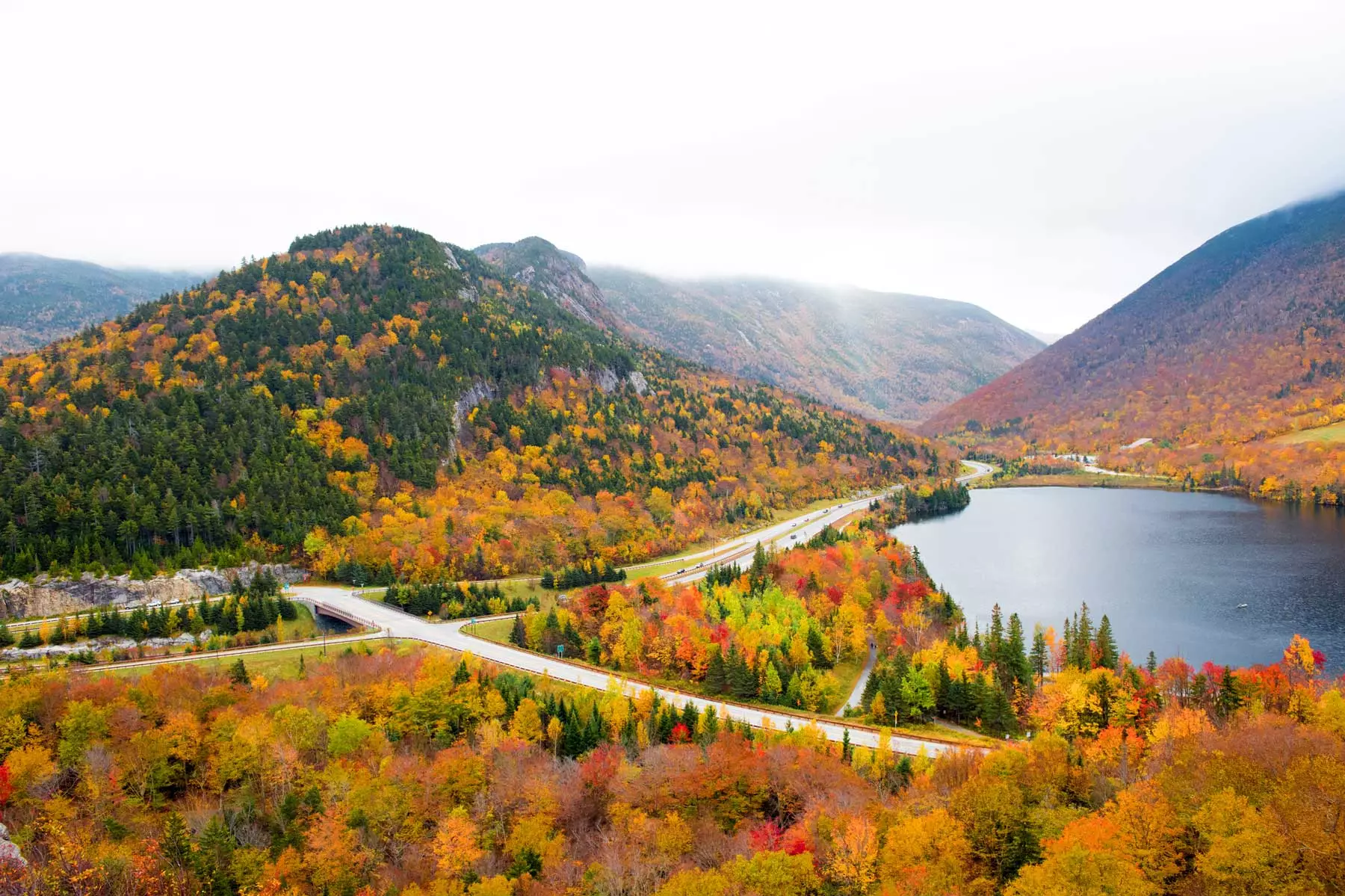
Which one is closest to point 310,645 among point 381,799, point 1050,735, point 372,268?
point 381,799

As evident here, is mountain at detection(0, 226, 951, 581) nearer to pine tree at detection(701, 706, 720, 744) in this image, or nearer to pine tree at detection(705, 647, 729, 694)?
pine tree at detection(705, 647, 729, 694)

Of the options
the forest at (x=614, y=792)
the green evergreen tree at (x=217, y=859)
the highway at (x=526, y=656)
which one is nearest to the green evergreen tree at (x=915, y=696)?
the highway at (x=526, y=656)

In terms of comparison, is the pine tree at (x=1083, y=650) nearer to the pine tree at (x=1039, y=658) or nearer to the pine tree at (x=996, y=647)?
the pine tree at (x=1039, y=658)

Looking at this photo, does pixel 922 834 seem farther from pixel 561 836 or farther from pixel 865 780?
pixel 561 836

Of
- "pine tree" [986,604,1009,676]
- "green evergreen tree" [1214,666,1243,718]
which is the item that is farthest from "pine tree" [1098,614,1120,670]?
"green evergreen tree" [1214,666,1243,718]

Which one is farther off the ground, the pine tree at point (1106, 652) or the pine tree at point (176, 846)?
the pine tree at point (1106, 652)

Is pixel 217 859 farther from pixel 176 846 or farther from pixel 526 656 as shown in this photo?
pixel 526 656

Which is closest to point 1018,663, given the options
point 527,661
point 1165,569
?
point 527,661
